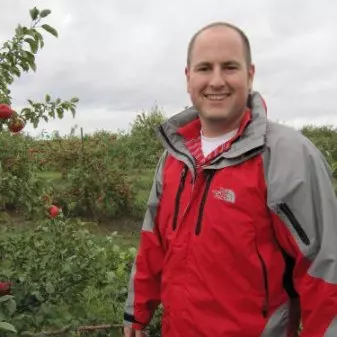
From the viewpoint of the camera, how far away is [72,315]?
2801mm

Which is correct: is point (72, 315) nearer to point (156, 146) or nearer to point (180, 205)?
point (180, 205)

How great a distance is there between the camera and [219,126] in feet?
6.72

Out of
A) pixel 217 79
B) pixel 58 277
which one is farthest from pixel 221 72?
pixel 58 277

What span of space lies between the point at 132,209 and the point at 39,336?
6.23 meters

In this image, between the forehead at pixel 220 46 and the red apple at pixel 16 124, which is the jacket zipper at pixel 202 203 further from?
the red apple at pixel 16 124

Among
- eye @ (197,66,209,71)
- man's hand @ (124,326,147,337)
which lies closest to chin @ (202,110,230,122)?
eye @ (197,66,209,71)

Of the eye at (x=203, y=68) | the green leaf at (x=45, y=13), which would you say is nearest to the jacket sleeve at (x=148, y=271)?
the eye at (x=203, y=68)

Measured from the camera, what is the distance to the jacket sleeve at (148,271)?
221cm

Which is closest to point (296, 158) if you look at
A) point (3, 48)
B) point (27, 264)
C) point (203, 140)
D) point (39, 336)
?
point (203, 140)

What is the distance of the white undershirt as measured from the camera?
6.70 ft

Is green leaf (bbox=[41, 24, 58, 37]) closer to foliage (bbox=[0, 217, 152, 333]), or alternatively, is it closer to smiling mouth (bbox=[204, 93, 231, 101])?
smiling mouth (bbox=[204, 93, 231, 101])

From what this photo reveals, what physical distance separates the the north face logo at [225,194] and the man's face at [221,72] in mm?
255

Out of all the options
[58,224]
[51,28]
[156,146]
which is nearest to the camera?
[51,28]

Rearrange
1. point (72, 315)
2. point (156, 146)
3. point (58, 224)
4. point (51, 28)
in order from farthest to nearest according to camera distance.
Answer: point (156, 146) < point (58, 224) < point (72, 315) < point (51, 28)
